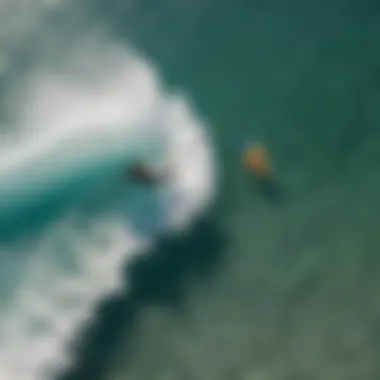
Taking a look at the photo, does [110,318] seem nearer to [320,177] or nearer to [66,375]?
[66,375]

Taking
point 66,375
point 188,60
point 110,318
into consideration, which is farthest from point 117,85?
point 66,375

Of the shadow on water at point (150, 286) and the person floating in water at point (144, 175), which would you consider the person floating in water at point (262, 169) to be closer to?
the shadow on water at point (150, 286)

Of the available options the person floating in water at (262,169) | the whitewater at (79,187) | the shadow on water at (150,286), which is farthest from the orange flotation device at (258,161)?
the shadow on water at (150,286)

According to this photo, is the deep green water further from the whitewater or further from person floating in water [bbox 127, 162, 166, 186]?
person floating in water [bbox 127, 162, 166, 186]

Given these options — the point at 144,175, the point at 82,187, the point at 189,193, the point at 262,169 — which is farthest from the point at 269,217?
the point at 82,187

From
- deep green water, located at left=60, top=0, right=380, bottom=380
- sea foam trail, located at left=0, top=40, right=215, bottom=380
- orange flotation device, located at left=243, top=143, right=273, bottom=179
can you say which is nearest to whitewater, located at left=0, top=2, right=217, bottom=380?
sea foam trail, located at left=0, top=40, right=215, bottom=380

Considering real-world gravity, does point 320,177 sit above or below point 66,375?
above

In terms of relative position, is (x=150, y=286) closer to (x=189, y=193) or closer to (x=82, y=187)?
(x=189, y=193)
